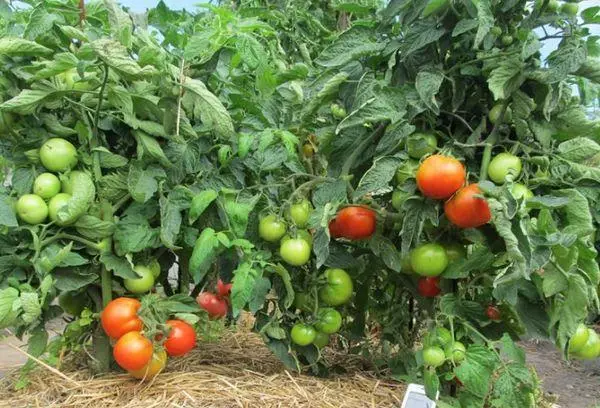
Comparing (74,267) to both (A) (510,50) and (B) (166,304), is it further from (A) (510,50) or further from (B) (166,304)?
(A) (510,50)

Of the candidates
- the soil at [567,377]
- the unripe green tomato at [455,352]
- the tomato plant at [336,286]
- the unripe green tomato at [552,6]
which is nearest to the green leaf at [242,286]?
the tomato plant at [336,286]

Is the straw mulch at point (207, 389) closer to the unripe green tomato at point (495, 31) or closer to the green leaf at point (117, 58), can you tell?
the green leaf at point (117, 58)

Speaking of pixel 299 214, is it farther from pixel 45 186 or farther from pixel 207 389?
pixel 45 186

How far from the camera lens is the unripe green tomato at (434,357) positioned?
4.72 ft

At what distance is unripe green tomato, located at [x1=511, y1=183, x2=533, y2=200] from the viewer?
138 cm

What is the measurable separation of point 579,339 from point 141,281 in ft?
3.96

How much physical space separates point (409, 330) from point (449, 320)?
62 centimetres

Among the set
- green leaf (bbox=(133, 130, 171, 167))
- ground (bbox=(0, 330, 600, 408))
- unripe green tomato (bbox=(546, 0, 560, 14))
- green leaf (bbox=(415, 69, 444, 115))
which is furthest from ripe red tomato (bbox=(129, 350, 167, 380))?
ground (bbox=(0, 330, 600, 408))

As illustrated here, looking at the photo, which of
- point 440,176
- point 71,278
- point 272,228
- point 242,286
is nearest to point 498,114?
point 440,176

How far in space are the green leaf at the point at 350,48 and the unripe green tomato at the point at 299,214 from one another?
0.40m

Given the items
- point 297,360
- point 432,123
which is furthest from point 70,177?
point 432,123

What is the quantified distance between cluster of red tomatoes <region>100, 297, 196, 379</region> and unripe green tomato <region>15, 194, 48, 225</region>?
0.32 meters

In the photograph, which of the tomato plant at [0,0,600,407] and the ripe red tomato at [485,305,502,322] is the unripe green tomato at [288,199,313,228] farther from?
the ripe red tomato at [485,305,502,322]

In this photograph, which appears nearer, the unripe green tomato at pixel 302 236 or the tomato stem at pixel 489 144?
the tomato stem at pixel 489 144
